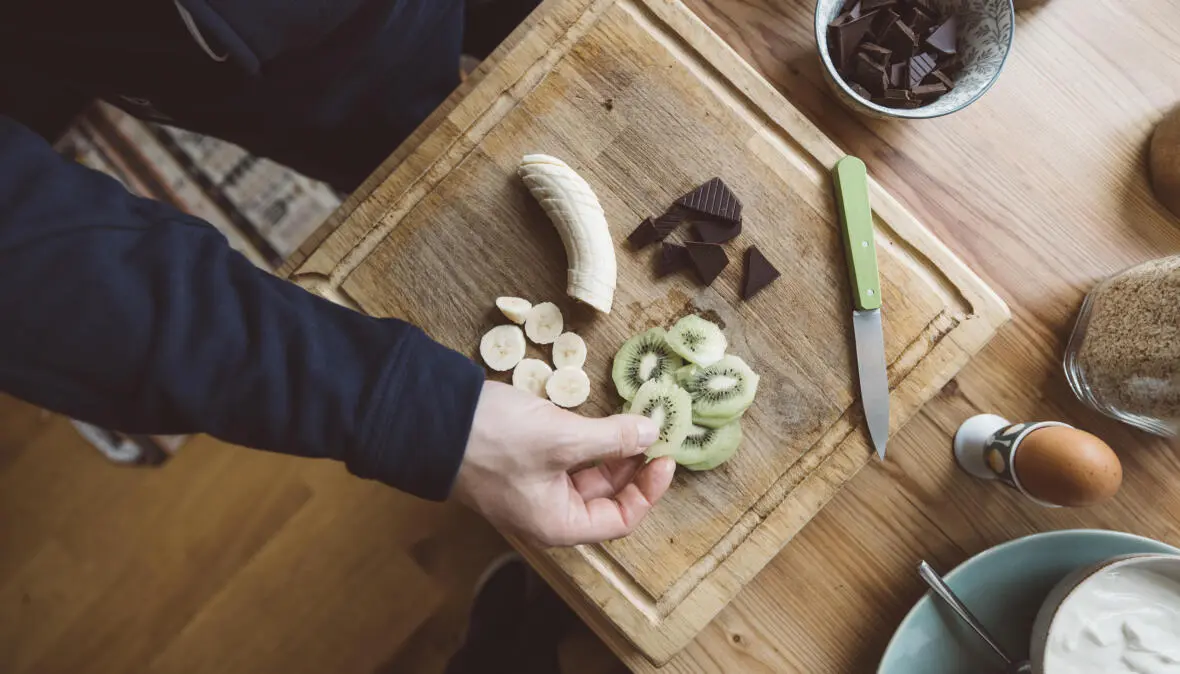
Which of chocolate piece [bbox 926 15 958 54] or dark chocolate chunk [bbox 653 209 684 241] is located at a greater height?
chocolate piece [bbox 926 15 958 54]

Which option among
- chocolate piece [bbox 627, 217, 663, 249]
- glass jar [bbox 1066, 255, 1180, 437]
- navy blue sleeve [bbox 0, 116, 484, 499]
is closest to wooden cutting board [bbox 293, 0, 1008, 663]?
chocolate piece [bbox 627, 217, 663, 249]

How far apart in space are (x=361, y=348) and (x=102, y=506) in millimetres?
1363

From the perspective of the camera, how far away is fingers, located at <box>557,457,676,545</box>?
34.9 inches

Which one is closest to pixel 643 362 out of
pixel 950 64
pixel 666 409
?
pixel 666 409

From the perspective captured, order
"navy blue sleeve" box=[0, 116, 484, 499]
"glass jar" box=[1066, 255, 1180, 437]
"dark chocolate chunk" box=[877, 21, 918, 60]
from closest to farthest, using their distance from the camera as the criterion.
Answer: "navy blue sleeve" box=[0, 116, 484, 499], "glass jar" box=[1066, 255, 1180, 437], "dark chocolate chunk" box=[877, 21, 918, 60]

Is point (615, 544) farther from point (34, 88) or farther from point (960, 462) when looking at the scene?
point (34, 88)

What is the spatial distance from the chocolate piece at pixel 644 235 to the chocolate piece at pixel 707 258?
2.1 inches

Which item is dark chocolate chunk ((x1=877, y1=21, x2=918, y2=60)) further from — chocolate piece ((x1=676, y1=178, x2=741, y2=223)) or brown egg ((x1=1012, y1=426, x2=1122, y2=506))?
brown egg ((x1=1012, y1=426, x2=1122, y2=506))

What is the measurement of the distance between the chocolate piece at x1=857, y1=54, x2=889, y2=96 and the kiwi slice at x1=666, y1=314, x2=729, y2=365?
0.38 meters

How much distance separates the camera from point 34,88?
3.58ft

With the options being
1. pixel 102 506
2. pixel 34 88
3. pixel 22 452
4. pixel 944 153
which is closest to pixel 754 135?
pixel 944 153

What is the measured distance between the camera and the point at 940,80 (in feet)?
3.17

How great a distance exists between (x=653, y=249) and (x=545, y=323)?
0.62ft

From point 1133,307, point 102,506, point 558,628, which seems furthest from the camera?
point 102,506
